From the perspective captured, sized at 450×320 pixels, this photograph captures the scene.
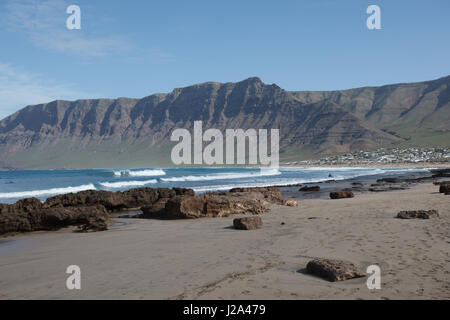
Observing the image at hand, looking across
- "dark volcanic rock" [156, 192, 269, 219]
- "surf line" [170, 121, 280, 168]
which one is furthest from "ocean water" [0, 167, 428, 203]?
"surf line" [170, 121, 280, 168]

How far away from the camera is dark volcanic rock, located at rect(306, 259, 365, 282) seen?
4871mm

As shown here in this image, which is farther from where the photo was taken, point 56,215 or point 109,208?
point 109,208

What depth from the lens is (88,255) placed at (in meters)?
6.97

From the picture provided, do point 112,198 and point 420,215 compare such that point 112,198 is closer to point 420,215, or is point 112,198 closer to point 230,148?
point 420,215

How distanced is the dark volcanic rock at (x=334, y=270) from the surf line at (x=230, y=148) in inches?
4706

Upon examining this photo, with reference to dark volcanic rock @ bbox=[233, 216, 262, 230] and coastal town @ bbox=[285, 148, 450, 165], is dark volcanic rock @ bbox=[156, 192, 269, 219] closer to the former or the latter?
dark volcanic rock @ bbox=[233, 216, 262, 230]

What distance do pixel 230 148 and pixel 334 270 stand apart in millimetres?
140838

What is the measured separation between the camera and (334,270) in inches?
194

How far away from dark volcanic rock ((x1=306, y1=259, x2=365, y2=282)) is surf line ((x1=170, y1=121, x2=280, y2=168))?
392ft

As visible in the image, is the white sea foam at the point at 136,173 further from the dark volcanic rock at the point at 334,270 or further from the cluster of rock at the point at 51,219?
the dark volcanic rock at the point at 334,270
